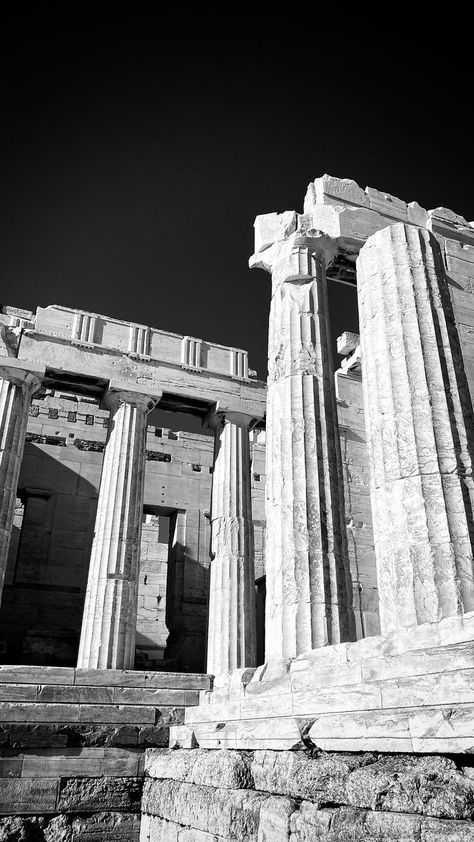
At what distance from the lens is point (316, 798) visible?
5496 mm

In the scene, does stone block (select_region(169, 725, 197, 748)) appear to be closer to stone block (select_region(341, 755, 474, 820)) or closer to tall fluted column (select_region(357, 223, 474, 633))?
tall fluted column (select_region(357, 223, 474, 633))

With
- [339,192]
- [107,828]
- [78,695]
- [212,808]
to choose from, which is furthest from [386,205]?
[107,828]

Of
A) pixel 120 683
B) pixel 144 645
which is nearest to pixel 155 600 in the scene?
pixel 144 645

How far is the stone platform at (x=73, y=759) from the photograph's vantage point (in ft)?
33.8

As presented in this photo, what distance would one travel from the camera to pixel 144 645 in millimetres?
26344

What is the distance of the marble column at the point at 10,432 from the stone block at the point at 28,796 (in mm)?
8118

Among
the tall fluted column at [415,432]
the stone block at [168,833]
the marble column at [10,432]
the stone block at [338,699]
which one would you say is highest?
the marble column at [10,432]

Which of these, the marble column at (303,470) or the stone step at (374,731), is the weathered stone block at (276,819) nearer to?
the stone step at (374,731)

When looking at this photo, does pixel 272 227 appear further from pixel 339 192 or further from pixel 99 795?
pixel 99 795

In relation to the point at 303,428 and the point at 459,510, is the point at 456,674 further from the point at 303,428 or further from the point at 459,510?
the point at 303,428

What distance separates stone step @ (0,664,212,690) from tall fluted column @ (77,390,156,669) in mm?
1264

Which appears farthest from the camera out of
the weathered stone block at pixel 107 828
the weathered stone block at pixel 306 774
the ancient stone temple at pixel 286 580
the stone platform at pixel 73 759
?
the stone platform at pixel 73 759

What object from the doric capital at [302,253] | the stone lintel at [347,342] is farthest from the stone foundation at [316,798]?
the stone lintel at [347,342]

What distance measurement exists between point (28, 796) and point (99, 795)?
3.70 ft
